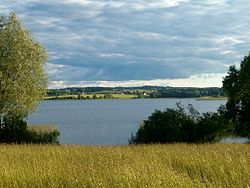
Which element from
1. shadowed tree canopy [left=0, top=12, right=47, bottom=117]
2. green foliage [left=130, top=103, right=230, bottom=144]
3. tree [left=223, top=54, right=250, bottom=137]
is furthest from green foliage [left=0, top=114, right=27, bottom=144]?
tree [left=223, top=54, right=250, bottom=137]

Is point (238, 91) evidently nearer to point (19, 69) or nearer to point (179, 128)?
point (179, 128)

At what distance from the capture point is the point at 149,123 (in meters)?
29.6

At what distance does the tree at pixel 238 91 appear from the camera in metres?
46.4

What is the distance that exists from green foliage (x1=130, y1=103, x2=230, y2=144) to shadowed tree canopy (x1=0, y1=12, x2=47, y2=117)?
11.6m

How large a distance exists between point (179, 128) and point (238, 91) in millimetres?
22828

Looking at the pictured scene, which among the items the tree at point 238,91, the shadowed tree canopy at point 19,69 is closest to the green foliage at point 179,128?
the shadowed tree canopy at point 19,69

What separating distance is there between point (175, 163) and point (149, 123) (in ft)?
51.4

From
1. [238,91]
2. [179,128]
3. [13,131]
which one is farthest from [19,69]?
[238,91]

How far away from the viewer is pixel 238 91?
5003 cm

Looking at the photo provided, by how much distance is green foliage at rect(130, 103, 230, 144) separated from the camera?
2886 cm

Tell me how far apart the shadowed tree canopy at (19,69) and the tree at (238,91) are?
19697mm

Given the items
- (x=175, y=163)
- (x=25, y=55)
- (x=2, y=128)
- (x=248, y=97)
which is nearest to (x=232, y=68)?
(x=248, y=97)

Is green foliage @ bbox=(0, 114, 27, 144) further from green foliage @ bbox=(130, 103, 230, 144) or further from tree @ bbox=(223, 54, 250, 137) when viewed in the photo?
tree @ bbox=(223, 54, 250, 137)

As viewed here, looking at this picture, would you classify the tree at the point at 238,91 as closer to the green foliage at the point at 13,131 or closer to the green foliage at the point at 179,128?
the green foliage at the point at 179,128
